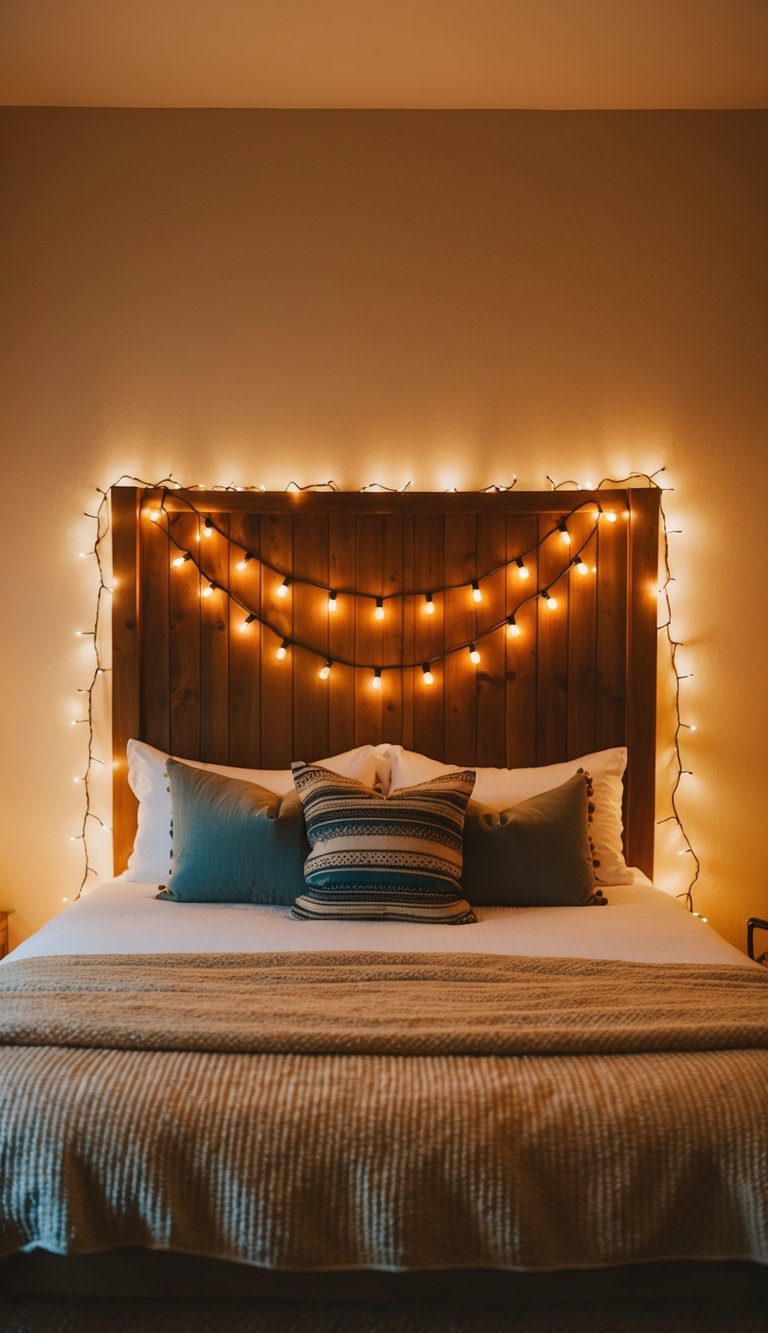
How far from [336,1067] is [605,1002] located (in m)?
0.54

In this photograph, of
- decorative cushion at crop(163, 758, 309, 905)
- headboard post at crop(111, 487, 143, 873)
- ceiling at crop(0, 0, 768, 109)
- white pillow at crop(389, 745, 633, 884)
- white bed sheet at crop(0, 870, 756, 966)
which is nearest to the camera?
white bed sheet at crop(0, 870, 756, 966)

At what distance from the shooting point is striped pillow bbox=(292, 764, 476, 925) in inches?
91.7

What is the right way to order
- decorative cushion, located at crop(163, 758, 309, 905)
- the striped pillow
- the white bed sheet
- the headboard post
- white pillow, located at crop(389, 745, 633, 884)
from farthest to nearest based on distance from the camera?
the headboard post, white pillow, located at crop(389, 745, 633, 884), decorative cushion, located at crop(163, 758, 309, 905), the striped pillow, the white bed sheet

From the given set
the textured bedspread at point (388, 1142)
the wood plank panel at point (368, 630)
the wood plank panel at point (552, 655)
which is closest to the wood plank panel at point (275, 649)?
the wood plank panel at point (368, 630)

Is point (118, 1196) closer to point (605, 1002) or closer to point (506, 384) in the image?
point (605, 1002)

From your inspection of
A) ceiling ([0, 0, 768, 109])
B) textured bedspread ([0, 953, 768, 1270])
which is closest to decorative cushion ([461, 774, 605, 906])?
textured bedspread ([0, 953, 768, 1270])

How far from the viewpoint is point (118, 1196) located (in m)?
1.34

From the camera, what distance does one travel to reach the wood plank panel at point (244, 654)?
302cm

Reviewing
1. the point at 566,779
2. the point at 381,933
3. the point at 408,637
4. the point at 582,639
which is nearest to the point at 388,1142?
the point at 381,933

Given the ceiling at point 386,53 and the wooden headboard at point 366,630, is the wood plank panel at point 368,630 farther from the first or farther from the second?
the ceiling at point 386,53

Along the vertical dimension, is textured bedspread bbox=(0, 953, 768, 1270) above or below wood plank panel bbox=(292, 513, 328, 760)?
below

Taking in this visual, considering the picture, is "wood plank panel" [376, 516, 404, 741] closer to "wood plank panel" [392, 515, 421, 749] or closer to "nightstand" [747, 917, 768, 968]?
"wood plank panel" [392, 515, 421, 749]

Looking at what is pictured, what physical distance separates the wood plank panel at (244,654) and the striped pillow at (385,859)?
639 mm

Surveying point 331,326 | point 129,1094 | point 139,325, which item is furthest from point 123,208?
point 129,1094
